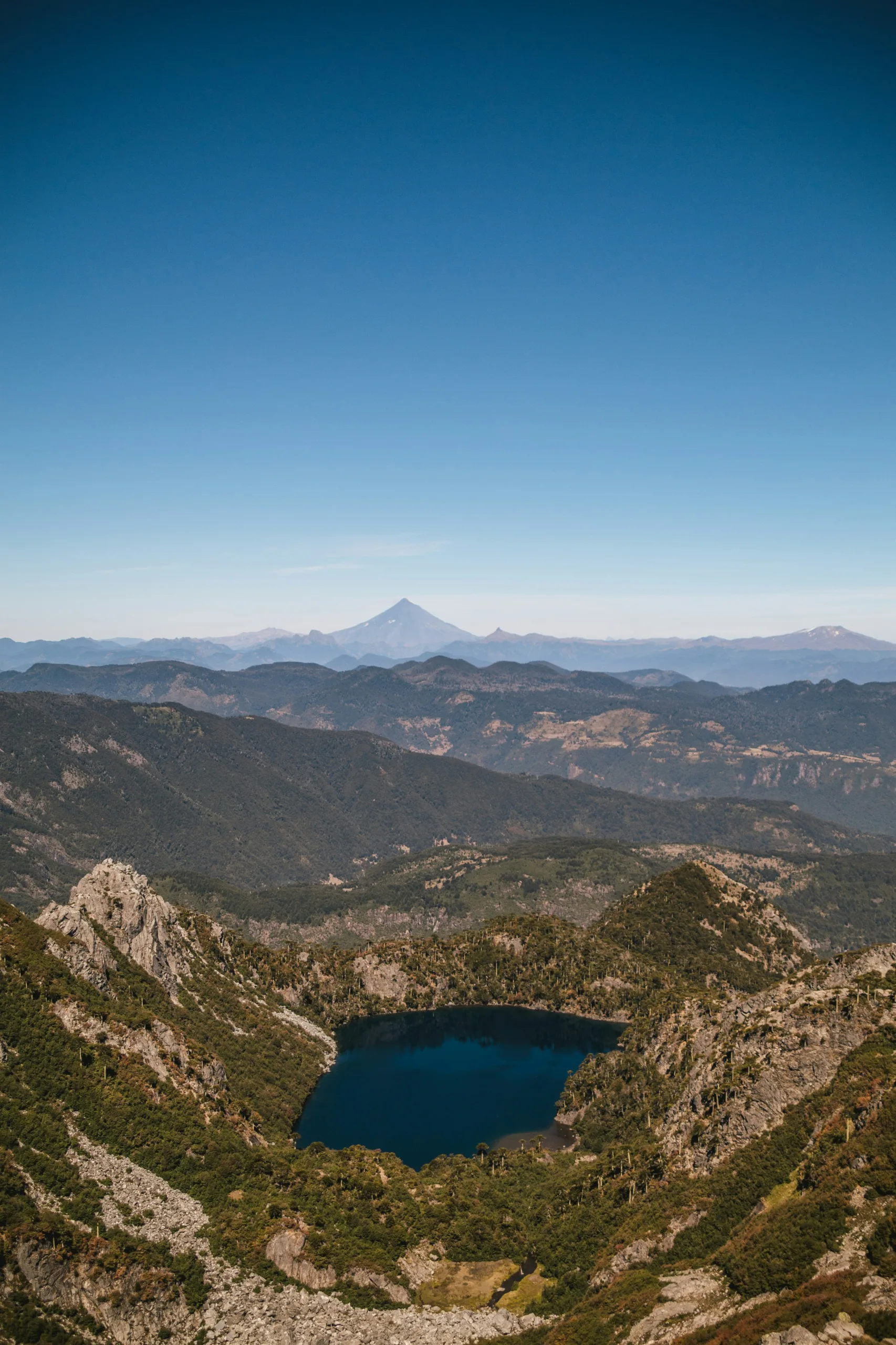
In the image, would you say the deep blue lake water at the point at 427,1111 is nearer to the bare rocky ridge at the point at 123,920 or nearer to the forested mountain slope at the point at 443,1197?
the forested mountain slope at the point at 443,1197

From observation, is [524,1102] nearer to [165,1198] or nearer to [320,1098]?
[320,1098]

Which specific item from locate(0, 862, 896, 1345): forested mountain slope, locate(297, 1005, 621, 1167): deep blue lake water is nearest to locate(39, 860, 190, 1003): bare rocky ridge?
locate(0, 862, 896, 1345): forested mountain slope

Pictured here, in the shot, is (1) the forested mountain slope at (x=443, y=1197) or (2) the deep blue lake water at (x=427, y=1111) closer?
(1) the forested mountain slope at (x=443, y=1197)

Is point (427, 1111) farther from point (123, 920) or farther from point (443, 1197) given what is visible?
point (123, 920)

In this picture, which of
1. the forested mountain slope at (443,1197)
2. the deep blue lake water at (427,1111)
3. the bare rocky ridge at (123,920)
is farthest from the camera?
the deep blue lake water at (427,1111)

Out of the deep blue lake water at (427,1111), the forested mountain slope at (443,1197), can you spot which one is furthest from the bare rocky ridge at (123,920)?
the deep blue lake water at (427,1111)

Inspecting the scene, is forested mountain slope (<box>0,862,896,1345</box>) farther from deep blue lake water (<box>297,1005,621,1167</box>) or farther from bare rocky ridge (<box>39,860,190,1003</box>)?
deep blue lake water (<box>297,1005,621,1167</box>)

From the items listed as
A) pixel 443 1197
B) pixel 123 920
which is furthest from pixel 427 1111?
pixel 123 920

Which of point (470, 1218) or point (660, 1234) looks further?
point (470, 1218)

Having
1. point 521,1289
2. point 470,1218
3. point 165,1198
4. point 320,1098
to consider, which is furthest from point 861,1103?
point 320,1098

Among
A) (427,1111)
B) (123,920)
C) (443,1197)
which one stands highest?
(123,920)

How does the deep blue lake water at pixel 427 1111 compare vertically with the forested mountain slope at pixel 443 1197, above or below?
below
